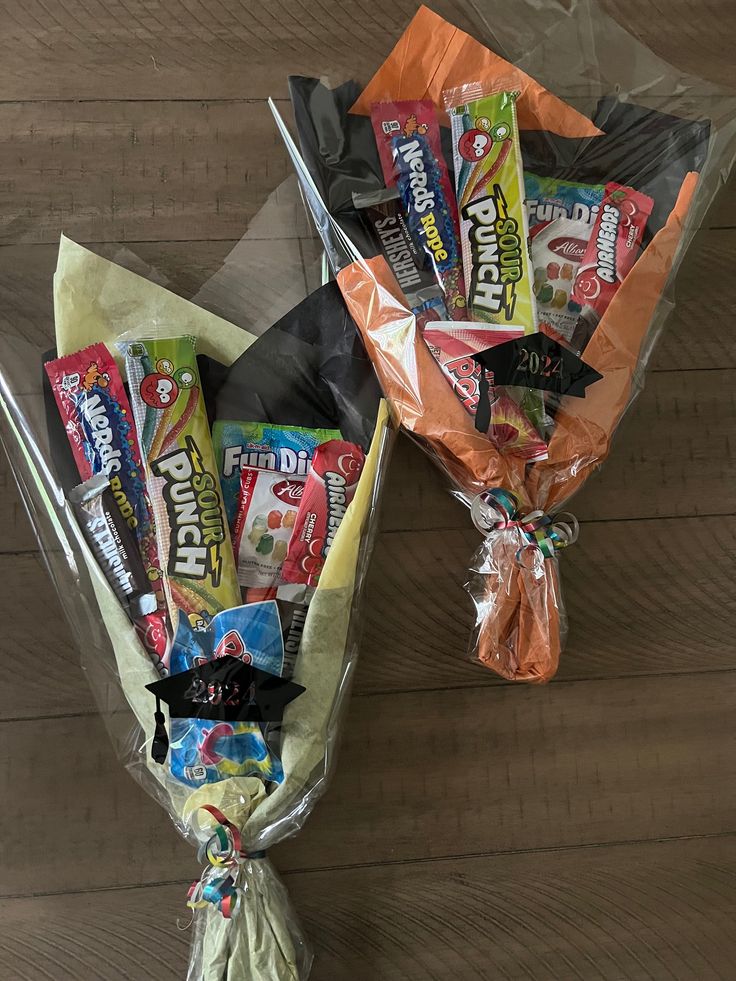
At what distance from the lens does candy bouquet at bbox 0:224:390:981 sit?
710 mm

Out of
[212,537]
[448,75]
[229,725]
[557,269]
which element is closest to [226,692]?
[229,725]

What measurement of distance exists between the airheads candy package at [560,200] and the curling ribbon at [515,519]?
10.6 inches

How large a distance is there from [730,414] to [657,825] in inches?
17.0

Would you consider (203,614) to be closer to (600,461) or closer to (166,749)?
(166,749)

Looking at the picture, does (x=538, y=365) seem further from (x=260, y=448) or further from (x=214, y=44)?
(x=214, y=44)

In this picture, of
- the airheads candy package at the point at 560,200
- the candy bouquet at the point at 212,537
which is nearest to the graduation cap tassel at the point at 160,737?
the candy bouquet at the point at 212,537

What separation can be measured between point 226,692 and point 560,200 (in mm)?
565

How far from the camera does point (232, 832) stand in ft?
2.30

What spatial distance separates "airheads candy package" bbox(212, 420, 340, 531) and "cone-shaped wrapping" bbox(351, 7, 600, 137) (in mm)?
344

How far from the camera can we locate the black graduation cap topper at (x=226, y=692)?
690mm

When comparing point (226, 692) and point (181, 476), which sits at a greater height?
point (181, 476)

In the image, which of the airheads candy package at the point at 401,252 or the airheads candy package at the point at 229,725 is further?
the airheads candy package at the point at 401,252

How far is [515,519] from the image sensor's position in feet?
2.61

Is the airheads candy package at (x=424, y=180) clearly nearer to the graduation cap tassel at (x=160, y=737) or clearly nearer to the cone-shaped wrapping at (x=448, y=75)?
the cone-shaped wrapping at (x=448, y=75)
